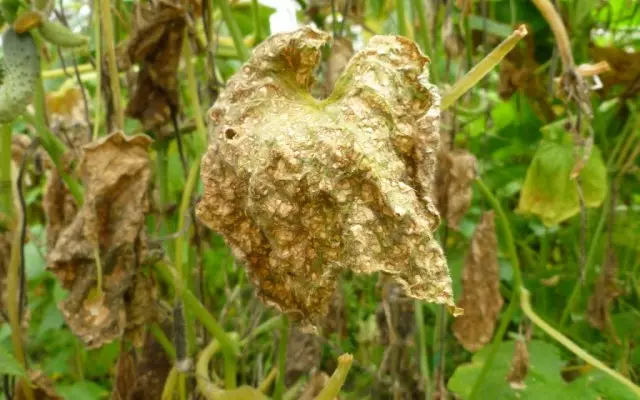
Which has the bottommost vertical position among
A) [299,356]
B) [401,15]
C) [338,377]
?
[299,356]

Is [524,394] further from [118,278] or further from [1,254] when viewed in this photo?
[1,254]

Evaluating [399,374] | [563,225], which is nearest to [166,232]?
[399,374]

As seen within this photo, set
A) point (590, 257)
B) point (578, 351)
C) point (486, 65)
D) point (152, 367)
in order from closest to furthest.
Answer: point (486, 65)
point (578, 351)
point (152, 367)
point (590, 257)

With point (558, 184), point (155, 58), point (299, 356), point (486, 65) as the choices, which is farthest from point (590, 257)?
point (155, 58)

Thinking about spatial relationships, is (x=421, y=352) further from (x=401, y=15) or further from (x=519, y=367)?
(x=401, y=15)

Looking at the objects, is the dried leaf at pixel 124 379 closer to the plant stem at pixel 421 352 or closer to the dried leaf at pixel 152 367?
the dried leaf at pixel 152 367

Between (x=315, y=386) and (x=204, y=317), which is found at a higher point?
(x=204, y=317)
